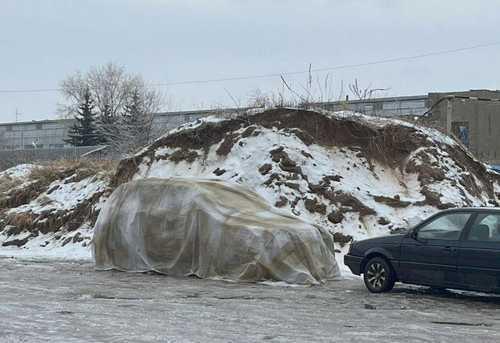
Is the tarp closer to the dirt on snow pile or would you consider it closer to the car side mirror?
the car side mirror

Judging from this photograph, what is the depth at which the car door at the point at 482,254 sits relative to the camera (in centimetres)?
1168

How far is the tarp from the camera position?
14711mm

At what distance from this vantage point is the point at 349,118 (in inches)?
939

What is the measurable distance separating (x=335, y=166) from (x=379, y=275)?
9.10 metres

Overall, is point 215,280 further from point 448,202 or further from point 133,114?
point 133,114

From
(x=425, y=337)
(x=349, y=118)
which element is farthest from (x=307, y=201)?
(x=425, y=337)

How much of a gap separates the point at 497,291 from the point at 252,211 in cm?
581

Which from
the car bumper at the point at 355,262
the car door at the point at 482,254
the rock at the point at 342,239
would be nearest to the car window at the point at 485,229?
the car door at the point at 482,254

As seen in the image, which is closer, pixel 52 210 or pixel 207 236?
pixel 207 236

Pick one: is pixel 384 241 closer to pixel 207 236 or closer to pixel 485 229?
pixel 485 229

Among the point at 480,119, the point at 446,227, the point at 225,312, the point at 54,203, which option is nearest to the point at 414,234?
the point at 446,227

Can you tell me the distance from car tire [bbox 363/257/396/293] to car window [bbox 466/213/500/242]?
64.0 inches

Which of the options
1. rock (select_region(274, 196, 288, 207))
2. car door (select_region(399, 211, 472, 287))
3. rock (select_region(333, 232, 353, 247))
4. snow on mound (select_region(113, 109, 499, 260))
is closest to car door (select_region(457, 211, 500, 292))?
car door (select_region(399, 211, 472, 287))

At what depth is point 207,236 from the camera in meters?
15.5
